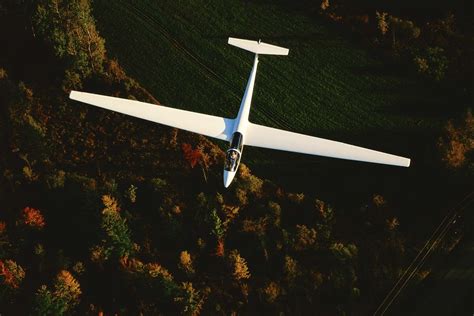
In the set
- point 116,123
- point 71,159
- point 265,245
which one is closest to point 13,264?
point 71,159

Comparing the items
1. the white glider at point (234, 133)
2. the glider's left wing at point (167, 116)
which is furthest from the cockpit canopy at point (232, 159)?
the glider's left wing at point (167, 116)

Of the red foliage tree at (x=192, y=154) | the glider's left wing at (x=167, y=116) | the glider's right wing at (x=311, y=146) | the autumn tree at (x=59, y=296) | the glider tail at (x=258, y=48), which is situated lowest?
the autumn tree at (x=59, y=296)

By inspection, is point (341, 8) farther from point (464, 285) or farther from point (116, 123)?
point (464, 285)

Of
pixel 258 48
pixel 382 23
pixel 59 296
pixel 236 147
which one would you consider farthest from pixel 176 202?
pixel 382 23

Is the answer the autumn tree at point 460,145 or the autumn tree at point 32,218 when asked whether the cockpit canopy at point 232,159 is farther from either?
the autumn tree at point 32,218

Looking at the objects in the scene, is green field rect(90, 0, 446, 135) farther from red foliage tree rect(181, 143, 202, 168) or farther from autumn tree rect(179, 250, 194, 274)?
autumn tree rect(179, 250, 194, 274)

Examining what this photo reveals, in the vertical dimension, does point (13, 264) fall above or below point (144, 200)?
below
